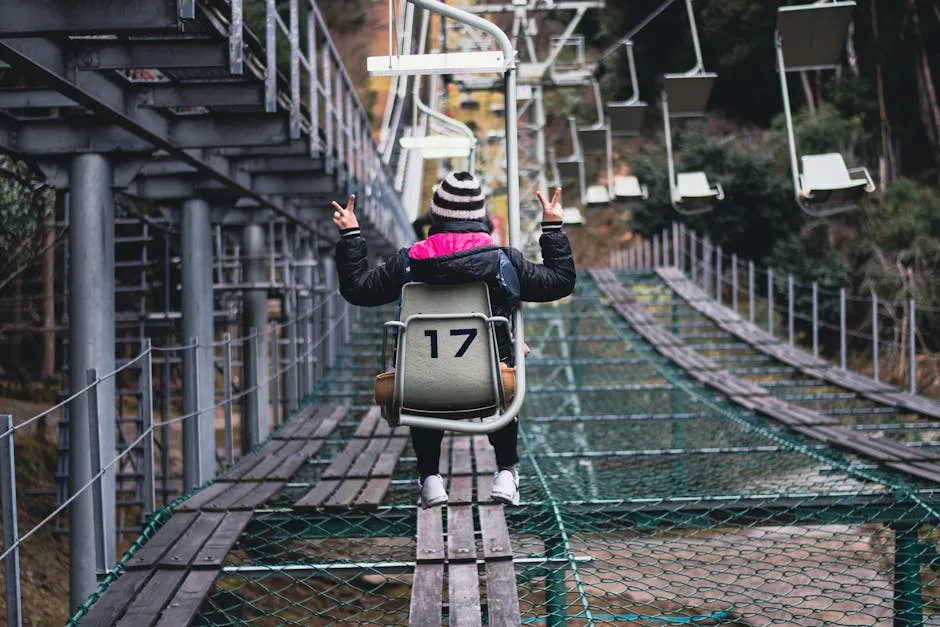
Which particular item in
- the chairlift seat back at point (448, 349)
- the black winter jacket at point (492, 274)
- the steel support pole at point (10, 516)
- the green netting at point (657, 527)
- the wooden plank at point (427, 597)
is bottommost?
the green netting at point (657, 527)

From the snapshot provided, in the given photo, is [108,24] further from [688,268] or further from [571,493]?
[688,268]

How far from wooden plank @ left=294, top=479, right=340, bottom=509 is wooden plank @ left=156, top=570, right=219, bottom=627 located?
2.95 feet

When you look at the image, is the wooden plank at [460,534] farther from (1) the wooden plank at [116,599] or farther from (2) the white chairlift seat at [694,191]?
(2) the white chairlift seat at [694,191]

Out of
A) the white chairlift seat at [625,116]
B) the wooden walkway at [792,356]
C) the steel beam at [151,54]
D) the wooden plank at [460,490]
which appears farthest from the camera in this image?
the white chairlift seat at [625,116]

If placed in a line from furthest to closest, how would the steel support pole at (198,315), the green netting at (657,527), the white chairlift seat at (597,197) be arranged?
the white chairlift seat at (597,197) → the steel support pole at (198,315) → the green netting at (657,527)

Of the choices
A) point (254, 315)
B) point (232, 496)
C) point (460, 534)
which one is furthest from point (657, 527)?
point (254, 315)

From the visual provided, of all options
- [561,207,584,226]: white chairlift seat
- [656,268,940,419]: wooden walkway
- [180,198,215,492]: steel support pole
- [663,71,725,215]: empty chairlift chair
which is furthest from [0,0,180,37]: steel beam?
[561,207,584,226]: white chairlift seat

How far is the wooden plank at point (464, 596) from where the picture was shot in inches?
126

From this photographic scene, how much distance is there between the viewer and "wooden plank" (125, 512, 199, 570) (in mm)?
3871

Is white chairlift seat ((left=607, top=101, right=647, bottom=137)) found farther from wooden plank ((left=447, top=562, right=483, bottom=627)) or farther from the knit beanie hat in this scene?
the knit beanie hat

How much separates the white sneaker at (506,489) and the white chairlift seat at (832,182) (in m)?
2.98

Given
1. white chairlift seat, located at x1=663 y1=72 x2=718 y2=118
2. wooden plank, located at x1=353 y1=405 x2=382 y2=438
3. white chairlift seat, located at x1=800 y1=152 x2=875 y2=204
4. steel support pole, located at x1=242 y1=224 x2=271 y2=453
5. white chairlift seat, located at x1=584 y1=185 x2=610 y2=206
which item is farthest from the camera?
white chairlift seat, located at x1=584 y1=185 x2=610 y2=206

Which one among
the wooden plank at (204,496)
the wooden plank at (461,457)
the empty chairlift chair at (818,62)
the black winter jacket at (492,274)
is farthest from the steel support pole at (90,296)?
the empty chairlift chair at (818,62)

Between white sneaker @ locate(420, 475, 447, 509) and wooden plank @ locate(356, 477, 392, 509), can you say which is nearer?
white sneaker @ locate(420, 475, 447, 509)
